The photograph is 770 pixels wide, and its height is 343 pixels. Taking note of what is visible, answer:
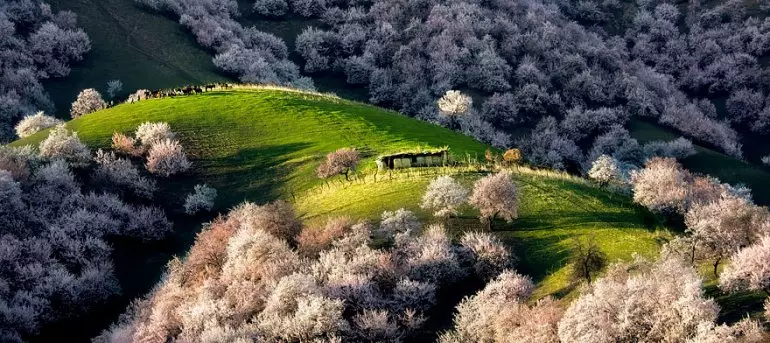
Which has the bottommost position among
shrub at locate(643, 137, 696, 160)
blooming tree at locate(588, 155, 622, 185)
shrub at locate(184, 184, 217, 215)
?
shrub at locate(643, 137, 696, 160)

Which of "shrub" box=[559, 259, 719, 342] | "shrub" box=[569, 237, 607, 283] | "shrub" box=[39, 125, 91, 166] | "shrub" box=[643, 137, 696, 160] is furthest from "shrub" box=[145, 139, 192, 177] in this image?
"shrub" box=[643, 137, 696, 160]

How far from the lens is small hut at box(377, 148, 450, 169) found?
1914 inches

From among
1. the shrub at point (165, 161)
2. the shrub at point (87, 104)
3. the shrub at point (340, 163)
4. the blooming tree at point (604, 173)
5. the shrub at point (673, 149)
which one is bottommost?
the shrub at point (673, 149)

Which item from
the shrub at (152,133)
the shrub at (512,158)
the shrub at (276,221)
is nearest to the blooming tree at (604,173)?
the shrub at (512,158)

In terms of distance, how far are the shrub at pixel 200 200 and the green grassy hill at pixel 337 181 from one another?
0.74 meters

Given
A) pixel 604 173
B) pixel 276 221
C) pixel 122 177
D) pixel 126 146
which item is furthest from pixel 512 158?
pixel 126 146

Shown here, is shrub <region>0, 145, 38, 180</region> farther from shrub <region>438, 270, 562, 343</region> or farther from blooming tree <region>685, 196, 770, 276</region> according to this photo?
blooming tree <region>685, 196, 770, 276</region>

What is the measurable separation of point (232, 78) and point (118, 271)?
69.1 meters

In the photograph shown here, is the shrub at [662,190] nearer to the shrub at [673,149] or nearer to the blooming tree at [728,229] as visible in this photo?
the blooming tree at [728,229]

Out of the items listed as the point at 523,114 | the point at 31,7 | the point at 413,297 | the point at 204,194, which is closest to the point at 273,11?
the point at 31,7

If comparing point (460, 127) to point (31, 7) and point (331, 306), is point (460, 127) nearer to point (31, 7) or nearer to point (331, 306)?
point (31, 7)

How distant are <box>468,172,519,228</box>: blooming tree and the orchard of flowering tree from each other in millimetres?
127

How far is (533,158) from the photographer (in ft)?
355

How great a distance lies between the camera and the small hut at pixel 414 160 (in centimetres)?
4862
